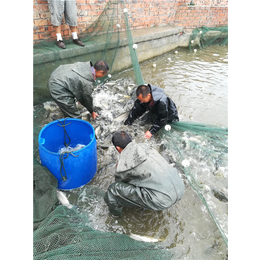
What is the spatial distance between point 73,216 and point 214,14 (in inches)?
440

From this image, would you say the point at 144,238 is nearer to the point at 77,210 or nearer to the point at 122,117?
the point at 77,210

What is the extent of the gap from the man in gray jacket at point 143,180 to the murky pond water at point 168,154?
471mm

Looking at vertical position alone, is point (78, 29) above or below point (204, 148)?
above

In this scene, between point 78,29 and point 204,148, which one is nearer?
point 204,148

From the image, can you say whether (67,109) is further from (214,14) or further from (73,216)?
(214,14)

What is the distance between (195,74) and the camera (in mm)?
6633

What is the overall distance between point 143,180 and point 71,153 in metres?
0.89

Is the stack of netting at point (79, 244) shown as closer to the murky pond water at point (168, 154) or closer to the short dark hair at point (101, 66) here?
the murky pond water at point (168, 154)

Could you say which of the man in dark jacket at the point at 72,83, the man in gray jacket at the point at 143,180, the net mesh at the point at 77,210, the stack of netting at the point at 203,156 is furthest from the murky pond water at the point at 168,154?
the man in dark jacket at the point at 72,83

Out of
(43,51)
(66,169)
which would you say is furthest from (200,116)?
(43,51)

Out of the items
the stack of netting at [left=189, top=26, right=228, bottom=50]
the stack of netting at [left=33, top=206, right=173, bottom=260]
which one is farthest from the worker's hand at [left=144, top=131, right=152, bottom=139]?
the stack of netting at [left=189, top=26, right=228, bottom=50]

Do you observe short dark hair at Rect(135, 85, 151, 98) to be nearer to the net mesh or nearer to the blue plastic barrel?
the net mesh

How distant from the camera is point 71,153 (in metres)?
2.24

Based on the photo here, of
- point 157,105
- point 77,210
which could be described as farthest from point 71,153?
point 157,105
